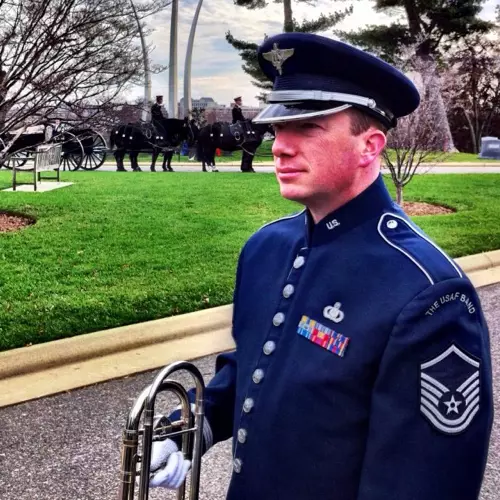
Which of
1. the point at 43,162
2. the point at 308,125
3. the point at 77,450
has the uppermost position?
the point at 308,125

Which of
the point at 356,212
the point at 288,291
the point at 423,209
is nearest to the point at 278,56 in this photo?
the point at 356,212

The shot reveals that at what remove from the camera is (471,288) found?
1.41 m

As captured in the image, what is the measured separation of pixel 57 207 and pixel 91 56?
2867 millimetres

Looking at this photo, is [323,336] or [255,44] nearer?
[323,336]

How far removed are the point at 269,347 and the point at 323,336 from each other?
5.9 inches

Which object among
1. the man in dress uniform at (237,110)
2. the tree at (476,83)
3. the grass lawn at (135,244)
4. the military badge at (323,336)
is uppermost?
the tree at (476,83)

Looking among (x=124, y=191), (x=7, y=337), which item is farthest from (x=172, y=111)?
(x=7, y=337)

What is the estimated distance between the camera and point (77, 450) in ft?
11.5

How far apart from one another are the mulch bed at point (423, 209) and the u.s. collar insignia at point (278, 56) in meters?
9.75

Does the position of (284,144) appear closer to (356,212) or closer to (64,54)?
(356,212)

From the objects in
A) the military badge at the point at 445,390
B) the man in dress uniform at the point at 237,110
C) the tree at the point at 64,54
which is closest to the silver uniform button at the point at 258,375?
the military badge at the point at 445,390

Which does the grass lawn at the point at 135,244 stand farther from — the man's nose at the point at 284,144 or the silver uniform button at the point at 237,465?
the man's nose at the point at 284,144

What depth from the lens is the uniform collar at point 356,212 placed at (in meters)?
1.51

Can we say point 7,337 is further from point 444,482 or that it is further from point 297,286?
point 444,482
